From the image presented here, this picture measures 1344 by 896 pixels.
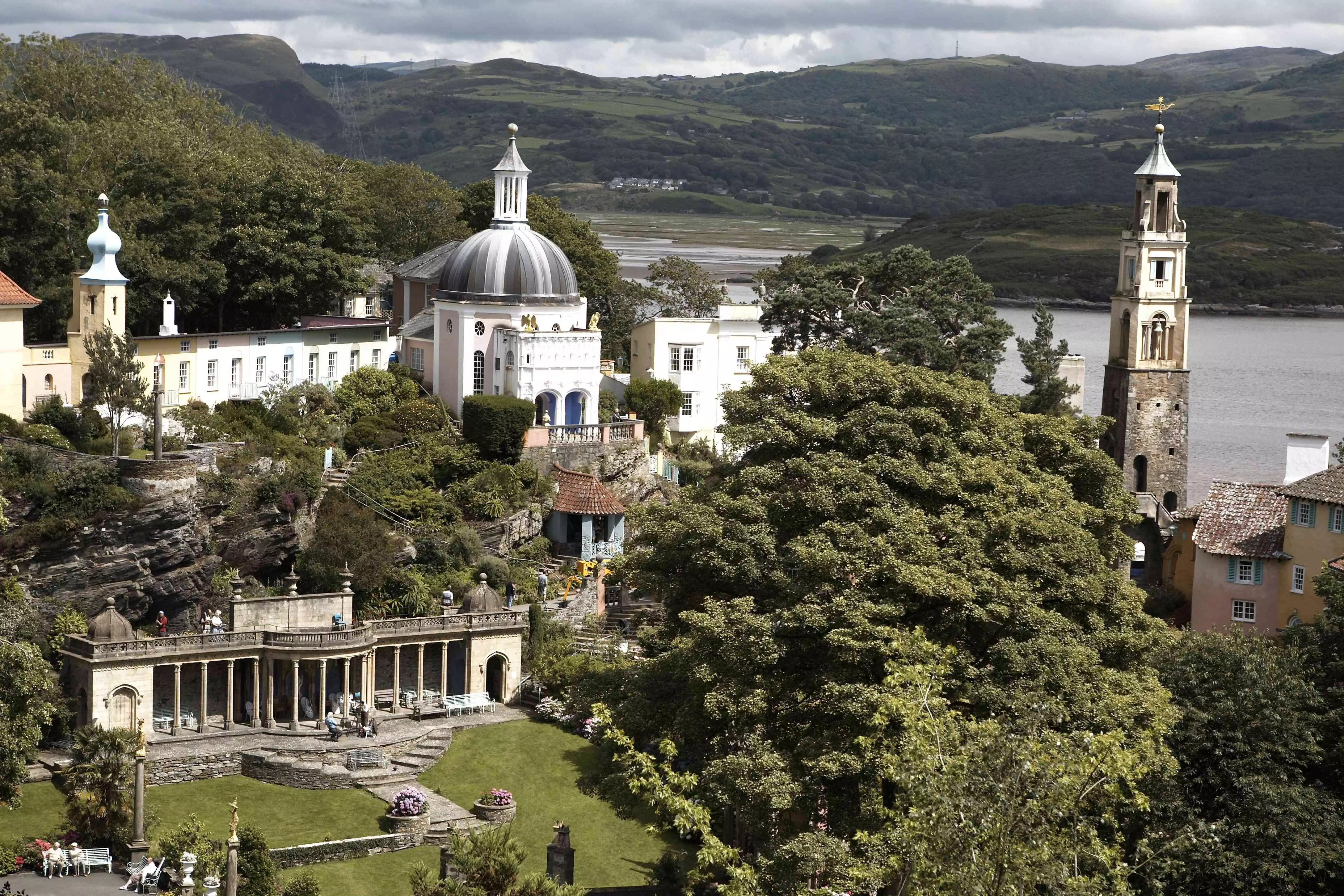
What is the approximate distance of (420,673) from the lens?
176 feet

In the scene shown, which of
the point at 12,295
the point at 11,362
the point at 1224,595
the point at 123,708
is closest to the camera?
the point at 123,708

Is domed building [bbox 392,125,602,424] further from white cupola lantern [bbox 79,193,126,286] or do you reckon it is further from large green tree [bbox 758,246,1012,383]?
white cupola lantern [bbox 79,193,126,286]

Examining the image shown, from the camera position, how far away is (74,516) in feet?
171

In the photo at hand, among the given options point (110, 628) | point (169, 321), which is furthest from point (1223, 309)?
point (110, 628)

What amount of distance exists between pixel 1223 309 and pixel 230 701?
14159 cm

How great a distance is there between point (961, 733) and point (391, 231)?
5951cm

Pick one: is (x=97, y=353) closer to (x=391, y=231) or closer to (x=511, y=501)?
(x=511, y=501)

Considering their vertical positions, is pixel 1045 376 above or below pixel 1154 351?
below

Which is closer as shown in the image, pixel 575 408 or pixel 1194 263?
pixel 575 408

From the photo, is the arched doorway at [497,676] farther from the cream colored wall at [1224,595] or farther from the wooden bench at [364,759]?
the cream colored wall at [1224,595]

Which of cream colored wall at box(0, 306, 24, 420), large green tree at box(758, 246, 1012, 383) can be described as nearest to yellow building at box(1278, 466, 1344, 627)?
large green tree at box(758, 246, 1012, 383)

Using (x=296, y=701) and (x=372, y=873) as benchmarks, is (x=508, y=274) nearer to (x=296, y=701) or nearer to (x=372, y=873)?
(x=296, y=701)

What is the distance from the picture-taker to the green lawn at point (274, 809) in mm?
43500

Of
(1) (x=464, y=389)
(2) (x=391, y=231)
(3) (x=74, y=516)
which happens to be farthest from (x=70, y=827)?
(2) (x=391, y=231)
